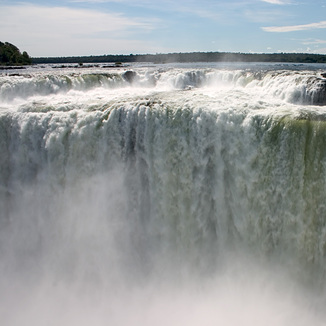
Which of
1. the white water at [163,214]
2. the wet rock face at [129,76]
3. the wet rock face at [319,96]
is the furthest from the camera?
the wet rock face at [129,76]

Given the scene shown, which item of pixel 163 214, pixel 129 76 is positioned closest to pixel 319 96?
pixel 163 214

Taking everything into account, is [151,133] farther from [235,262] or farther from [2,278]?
[2,278]

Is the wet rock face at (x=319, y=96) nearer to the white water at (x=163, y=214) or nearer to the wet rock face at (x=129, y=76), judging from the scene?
the white water at (x=163, y=214)

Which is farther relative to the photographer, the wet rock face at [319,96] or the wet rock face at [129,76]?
the wet rock face at [129,76]

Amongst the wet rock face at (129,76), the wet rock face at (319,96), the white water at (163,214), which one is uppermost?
the wet rock face at (129,76)

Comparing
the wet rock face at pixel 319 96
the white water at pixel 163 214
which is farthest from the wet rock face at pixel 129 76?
the wet rock face at pixel 319 96

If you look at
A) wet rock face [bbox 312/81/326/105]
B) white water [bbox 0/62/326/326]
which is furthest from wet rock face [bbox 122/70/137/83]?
wet rock face [bbox 312/81/326/105]

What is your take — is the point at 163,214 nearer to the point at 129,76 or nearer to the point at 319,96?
the point at 319,96

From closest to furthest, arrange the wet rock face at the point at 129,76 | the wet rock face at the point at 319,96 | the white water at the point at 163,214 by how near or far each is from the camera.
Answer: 1. the white water at the point at 163,214
2. the wet rock face at the point at 319,96
3. the wet rock face at the point at 129,76
